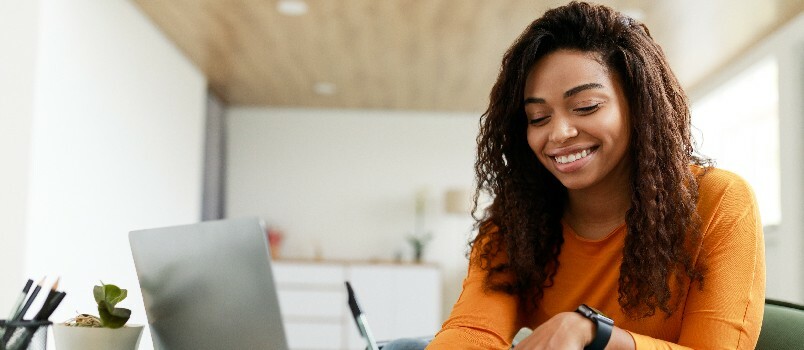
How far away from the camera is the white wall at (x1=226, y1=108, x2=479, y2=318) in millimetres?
7480

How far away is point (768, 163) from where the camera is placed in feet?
17.4

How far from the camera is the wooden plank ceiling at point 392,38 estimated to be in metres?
4.46

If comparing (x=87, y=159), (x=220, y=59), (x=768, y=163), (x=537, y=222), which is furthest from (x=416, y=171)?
(x=537, y=222)

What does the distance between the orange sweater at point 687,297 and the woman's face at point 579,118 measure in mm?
148

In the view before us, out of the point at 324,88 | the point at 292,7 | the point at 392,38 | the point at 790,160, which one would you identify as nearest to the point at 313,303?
the point at 324,88

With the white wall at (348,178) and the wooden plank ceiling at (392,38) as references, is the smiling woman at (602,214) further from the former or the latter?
the white wall at (348,178)

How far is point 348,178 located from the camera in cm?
757

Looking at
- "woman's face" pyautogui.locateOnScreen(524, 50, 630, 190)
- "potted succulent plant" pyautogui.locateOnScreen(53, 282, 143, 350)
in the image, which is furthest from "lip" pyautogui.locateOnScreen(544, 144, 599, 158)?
"potted succulent plant" pyautogui.locateOnScreen(53, 282, 143, 350)

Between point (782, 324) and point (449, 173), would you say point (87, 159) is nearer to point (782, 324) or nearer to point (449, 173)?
point (782, 324)

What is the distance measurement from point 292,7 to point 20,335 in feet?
11.8

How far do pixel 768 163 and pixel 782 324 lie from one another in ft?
14.6

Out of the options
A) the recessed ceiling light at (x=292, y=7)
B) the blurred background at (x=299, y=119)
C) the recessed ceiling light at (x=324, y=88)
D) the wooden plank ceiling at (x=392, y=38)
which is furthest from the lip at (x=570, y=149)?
the recessed ceiling light at (x=324, y=88)

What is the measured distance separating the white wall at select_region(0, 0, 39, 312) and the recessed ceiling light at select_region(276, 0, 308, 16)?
1470 mm

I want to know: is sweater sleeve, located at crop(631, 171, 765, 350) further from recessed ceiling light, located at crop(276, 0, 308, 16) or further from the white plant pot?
recessed ceiling light, located at crop(276, 0, 308, 16)
